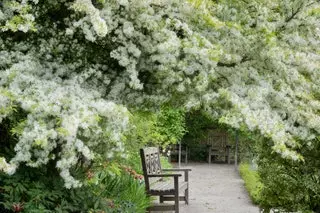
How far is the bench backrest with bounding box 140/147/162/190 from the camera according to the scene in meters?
9.54

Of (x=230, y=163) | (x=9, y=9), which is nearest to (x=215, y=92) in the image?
(x=9, y=9)

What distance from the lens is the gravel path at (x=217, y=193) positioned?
36.7 ft

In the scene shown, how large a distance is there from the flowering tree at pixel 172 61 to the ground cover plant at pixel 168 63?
1 centimetres

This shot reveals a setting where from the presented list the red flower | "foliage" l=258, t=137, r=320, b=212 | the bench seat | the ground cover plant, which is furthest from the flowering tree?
the bench seat

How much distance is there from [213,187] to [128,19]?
9.55 metres

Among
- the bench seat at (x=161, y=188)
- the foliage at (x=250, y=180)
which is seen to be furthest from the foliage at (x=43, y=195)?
the foliage at (x=250, y=180)

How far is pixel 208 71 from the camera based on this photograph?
5.34 meters

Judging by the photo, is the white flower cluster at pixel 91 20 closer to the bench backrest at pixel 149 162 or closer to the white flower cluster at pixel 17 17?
the white flower cluster at pixel 17 17

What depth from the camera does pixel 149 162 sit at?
10242 millimetres

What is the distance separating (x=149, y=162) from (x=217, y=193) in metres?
3.60

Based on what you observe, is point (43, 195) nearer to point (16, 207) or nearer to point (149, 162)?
point (16, 207)

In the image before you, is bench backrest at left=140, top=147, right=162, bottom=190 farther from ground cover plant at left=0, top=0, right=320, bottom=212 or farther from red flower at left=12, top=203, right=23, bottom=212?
red flower at left=12, top=203, right=23, bottom=212

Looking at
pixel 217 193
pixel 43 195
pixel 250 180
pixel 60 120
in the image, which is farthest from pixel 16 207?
pixel 250 180

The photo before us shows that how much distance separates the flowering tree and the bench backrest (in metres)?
3.71
